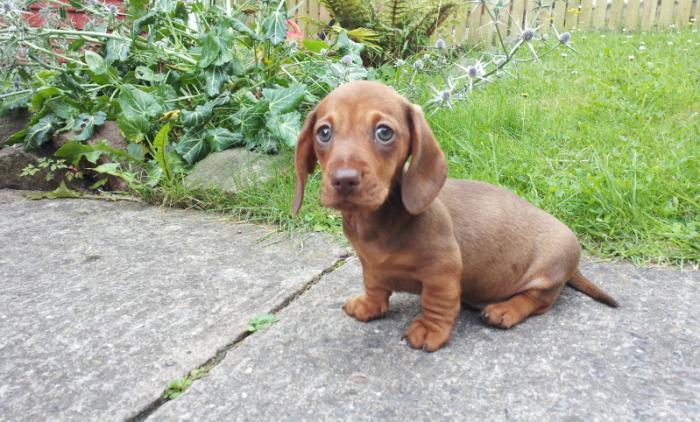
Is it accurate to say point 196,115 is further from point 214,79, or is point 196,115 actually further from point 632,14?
point 632,14

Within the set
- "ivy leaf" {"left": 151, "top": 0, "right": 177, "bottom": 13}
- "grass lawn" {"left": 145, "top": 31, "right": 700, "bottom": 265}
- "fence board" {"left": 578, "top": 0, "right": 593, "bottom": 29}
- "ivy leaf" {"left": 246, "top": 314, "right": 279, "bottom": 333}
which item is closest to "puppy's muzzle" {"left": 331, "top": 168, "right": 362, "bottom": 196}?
"ivy leaf" {"left": 246, "top": 314, "right": 279, "bottom": 333}

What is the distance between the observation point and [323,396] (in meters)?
1.81

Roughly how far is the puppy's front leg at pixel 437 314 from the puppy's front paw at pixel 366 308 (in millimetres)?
212


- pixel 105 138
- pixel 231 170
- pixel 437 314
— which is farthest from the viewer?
pixel 105 138

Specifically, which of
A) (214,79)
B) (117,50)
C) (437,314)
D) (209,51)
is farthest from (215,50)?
(437,314)

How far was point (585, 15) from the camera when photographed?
12055 mm

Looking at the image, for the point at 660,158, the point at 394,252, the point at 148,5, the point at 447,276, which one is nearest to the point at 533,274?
the point at 447,276

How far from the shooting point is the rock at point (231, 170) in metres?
3.77

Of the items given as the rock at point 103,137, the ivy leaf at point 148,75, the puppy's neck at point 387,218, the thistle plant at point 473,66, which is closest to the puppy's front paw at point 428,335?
the puppy's neck at point 387,218

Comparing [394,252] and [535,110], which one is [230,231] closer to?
[394,252]

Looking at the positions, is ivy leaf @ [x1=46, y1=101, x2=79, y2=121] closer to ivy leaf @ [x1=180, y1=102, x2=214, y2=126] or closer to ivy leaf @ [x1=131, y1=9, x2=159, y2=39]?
ivy leaf @ [x1=131, y1=9, x2=159, y2=39]

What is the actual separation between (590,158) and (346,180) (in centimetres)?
250

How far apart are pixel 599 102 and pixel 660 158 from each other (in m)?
1.35

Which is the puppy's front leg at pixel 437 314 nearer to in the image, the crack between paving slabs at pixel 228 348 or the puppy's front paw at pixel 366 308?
the puppy's front paw at pixel 366 308
